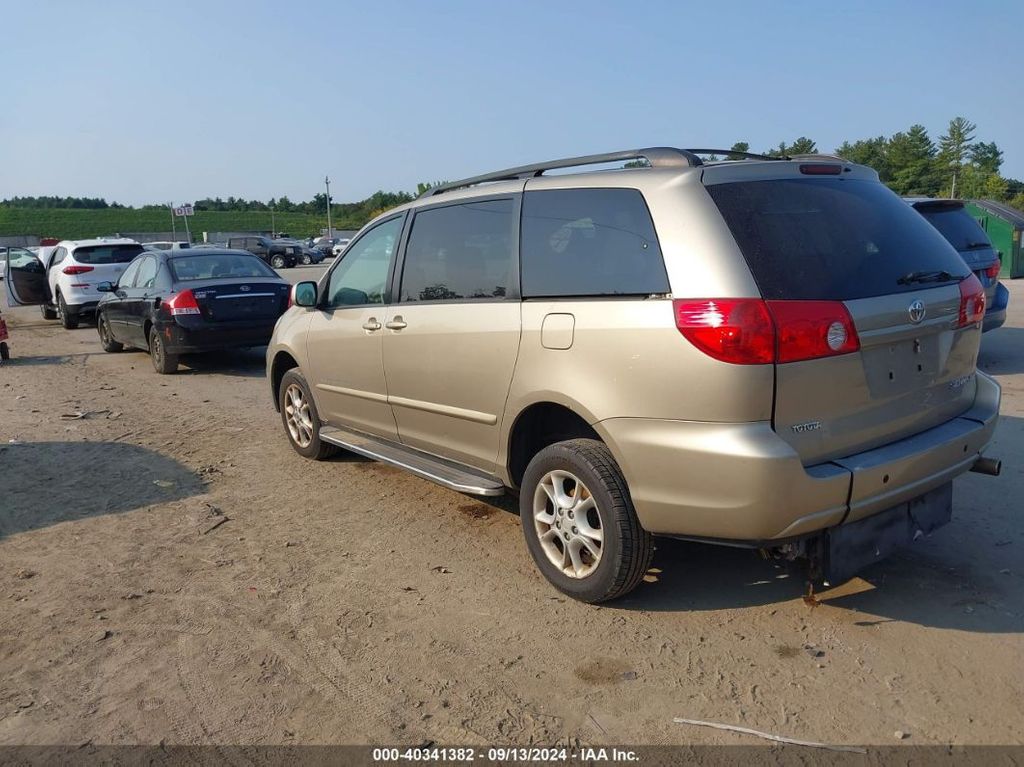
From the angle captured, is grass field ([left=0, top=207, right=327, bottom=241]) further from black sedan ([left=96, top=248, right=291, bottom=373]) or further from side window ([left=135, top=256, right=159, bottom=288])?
black sedan ([left=96, top=248, right=291, bottom=373])

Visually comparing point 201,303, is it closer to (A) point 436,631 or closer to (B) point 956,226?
(A) point 436,631

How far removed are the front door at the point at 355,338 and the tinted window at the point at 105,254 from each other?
12321 mm

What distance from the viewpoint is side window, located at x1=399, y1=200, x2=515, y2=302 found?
166 inches

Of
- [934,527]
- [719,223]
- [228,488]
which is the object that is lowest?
[228,488]

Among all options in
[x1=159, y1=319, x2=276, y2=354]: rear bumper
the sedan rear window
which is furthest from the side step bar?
the sedan rear window

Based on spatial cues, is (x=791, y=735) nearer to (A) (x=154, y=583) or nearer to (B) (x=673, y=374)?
(B) (x=673, y=374)

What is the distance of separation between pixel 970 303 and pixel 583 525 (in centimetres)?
204

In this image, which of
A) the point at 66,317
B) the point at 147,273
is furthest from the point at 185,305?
the point at 66,317

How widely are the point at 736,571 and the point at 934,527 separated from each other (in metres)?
0.91

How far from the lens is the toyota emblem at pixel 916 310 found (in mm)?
3387

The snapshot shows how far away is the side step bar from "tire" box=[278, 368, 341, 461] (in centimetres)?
23

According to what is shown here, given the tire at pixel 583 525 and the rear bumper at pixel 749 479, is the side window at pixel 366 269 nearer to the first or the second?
the tire at pixel 583 525

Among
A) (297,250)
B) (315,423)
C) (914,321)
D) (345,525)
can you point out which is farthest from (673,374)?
(297,250)

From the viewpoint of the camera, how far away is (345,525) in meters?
4.89
